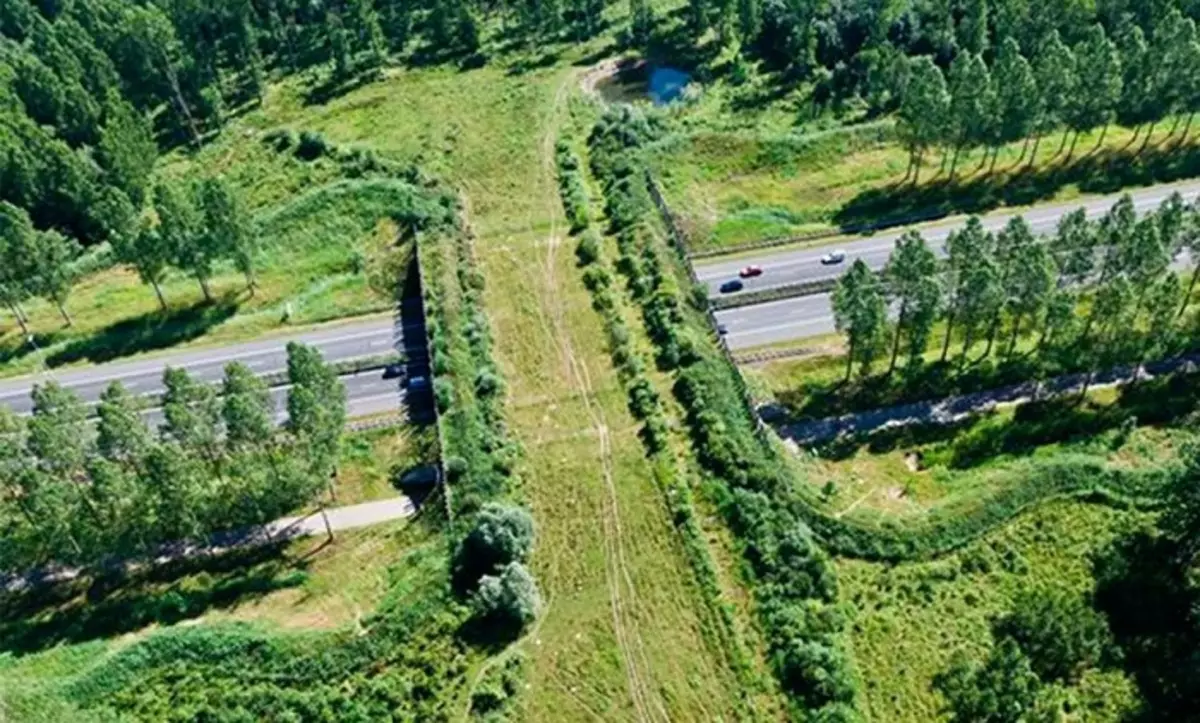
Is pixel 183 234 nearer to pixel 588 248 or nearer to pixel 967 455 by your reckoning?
pixel 588 248

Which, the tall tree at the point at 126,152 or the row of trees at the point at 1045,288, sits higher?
the tall tree at the point at 126,152

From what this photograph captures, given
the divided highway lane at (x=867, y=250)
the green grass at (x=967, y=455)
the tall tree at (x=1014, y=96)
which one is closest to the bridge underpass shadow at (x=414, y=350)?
the divided highway lane at (x=867, y=250)

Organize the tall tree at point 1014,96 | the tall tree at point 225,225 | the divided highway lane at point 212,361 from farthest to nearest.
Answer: the tall tree at point 1014,96 → the tall tree at point 225,225 → the divided highway lane at point 212,361

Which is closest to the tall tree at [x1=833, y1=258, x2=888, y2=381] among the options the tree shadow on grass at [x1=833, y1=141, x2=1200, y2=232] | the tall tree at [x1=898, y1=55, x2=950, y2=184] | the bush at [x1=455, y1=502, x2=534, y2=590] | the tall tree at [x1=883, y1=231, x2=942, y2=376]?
the tall tree at [x1=883, y1=231, x2=942, y2=376]

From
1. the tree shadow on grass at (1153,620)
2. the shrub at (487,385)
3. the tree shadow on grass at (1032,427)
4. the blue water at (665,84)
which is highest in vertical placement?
the blue water at (665,84)

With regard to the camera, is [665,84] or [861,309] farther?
[665,84]

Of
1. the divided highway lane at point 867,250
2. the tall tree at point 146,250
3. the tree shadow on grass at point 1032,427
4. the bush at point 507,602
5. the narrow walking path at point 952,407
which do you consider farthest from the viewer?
the divided highway lane at point 867,250

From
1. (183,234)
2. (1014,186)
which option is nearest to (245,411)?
(183,234)

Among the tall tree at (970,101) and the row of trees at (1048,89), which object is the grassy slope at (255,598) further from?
the tall tree at (970,101)
